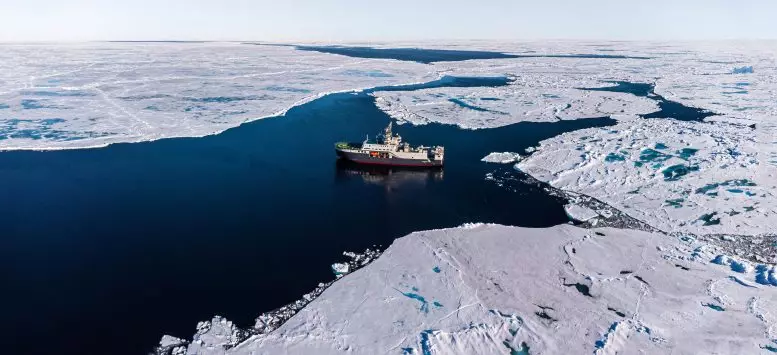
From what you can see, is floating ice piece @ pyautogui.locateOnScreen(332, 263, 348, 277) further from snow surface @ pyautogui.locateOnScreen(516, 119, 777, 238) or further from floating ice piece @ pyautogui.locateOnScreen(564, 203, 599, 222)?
snow surface @ pyautogui.locateOnScreen(516, 119, 777, 238)

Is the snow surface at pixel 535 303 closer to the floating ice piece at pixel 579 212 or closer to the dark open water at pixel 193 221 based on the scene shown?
the dark open water at pixel 193 221

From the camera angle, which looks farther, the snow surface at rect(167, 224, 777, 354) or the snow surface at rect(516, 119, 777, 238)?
the snow surface at rect(516, 119, 777, 238)

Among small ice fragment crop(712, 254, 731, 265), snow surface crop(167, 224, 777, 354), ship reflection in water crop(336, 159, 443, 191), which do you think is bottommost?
snow surface crop(167, 224, 777, 354)

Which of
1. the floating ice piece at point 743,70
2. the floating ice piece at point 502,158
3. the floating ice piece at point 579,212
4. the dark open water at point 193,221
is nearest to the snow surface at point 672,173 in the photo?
the floating ice piece at point 502,158

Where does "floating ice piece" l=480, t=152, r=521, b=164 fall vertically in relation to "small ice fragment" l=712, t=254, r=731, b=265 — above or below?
above

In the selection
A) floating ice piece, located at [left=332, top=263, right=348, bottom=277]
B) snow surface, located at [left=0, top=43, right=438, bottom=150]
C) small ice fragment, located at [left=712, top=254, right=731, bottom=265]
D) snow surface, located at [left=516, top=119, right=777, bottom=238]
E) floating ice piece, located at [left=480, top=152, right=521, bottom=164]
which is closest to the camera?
floating ice piece, located at [left=332, top=263, right=348, bottom=277]

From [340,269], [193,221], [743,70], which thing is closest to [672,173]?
[340,269]

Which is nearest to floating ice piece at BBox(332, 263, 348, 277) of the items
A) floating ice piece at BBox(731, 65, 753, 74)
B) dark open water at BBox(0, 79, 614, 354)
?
dark open water at BBox(0, 79, 614, 354)

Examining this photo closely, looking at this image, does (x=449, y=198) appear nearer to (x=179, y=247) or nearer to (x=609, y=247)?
(x=609, y=247)
